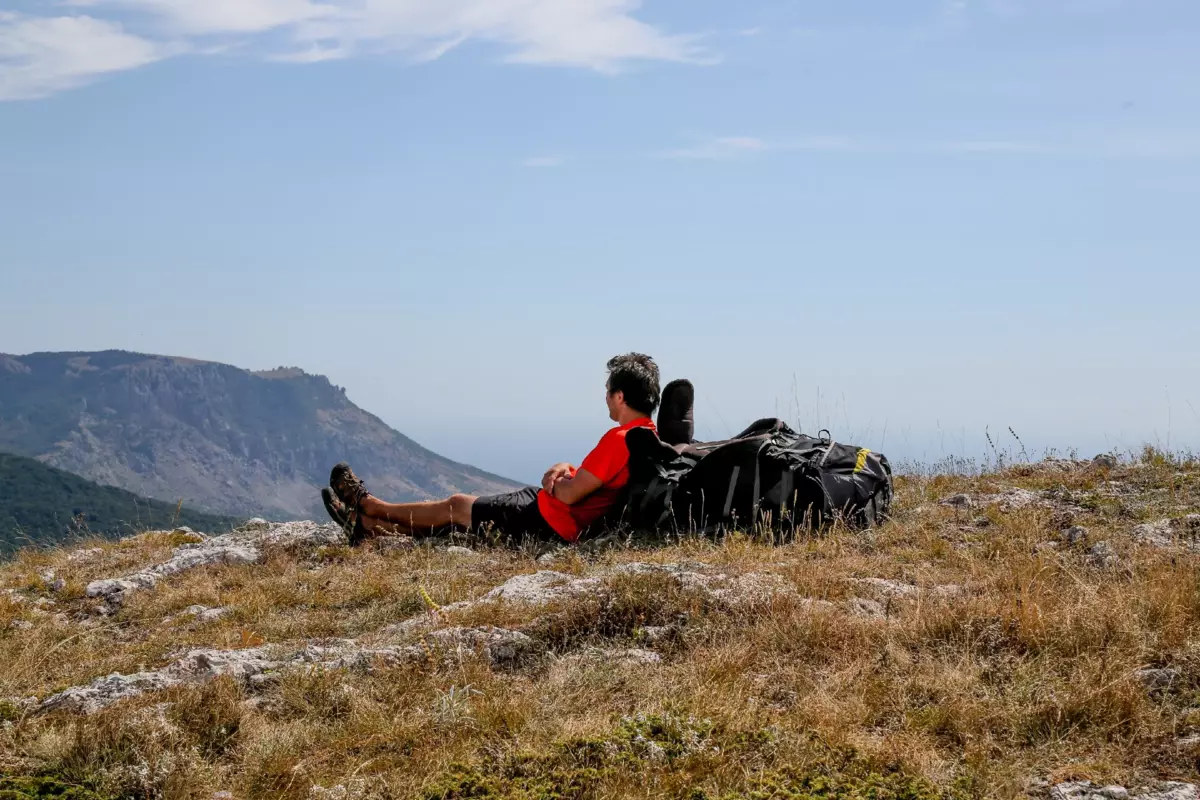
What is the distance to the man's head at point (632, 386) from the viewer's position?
9594 mm

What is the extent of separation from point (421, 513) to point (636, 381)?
2613 mm

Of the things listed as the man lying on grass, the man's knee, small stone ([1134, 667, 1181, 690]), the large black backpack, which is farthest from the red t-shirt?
small stone ([1134, 667, 1181, 690])

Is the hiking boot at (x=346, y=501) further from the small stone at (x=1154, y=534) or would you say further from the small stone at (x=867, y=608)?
the small stone at (x=1154, y=534)

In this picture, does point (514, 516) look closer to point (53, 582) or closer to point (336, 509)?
point (336, 509)

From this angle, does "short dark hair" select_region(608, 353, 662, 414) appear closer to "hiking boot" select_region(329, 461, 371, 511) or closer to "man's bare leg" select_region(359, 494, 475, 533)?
"man's bare leg" select_region(359, 494, 475, 533)

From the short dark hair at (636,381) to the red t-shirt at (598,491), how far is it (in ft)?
0.54

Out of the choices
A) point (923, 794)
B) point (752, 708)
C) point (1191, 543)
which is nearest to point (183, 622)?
point (752, 708)

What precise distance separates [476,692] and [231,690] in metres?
1.21

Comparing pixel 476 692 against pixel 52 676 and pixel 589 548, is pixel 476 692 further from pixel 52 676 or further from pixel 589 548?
pixel 589 548

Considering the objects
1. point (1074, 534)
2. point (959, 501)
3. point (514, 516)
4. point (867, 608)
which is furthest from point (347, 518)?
point (1074, 534)

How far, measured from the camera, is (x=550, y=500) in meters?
9.95

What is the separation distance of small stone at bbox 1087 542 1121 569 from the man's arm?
409cm

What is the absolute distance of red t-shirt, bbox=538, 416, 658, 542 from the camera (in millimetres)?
9555

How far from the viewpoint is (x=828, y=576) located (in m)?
7.14
